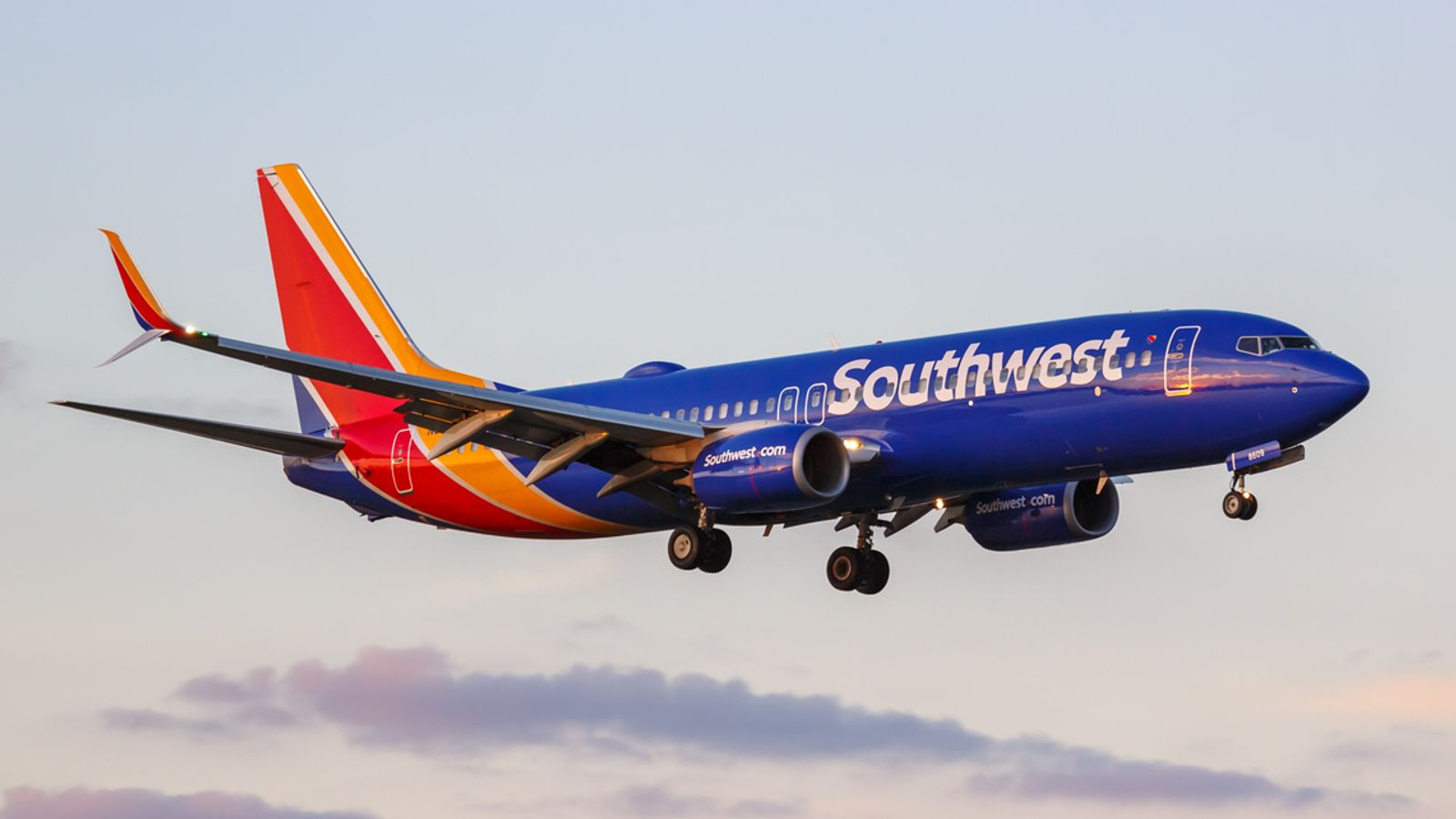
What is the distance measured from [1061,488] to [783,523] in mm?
6442

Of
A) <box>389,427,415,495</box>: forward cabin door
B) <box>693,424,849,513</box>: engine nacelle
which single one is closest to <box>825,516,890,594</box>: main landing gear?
<box>693,424,849,513</box>: engine nacelle

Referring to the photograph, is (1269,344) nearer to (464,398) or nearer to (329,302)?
(464,398)

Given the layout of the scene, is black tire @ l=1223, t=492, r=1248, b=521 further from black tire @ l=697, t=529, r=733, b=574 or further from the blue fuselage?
black tire @ l=697, t=529, r=733, b=574

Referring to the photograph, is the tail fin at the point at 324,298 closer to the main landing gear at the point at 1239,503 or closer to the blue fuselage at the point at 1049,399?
the blue fuselage at the point at 1049,399

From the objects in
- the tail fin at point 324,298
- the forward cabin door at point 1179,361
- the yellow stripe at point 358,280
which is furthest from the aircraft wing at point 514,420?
the forward cabin door at point 1179,361

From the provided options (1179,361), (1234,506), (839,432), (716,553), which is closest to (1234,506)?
(1234,506)

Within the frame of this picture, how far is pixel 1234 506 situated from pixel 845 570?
11.4 metres

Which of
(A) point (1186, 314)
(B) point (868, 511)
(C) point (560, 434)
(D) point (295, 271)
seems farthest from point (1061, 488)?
(D) point (295, 271)

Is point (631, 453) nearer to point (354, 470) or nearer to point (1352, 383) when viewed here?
point (354, 470)

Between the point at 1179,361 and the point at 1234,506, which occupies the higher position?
the point at 1179,361

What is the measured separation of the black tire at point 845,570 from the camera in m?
54.8

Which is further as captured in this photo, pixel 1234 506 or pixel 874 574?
pixel 874 574

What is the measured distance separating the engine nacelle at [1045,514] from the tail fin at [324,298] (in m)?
13.0

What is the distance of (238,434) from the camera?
177 ft
